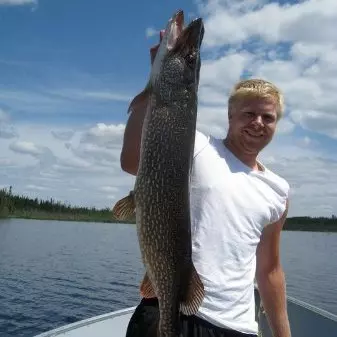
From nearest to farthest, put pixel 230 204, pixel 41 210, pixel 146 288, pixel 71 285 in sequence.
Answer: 1. pixel 146 288
2. pixel 230 204
3. pixel 71 285
4. pixel 41 210

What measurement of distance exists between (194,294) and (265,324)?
180 inches

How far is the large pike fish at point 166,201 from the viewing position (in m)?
2.73

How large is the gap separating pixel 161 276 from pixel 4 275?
2275 cm

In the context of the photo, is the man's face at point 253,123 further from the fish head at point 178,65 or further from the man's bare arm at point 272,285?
the man's bare arm at point 272,285

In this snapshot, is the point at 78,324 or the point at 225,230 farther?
the point at 78,324

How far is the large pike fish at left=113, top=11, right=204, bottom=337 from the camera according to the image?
2729mm

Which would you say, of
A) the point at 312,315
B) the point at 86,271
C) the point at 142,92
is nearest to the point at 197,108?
the point at 142,92

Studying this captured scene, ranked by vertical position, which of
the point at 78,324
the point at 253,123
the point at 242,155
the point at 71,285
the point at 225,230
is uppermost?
the point at 253,123

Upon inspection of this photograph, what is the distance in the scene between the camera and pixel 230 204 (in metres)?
3.08

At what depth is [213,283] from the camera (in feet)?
9.75

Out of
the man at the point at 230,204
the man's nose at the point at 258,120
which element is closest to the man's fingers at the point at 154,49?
the man at the point at 230,204

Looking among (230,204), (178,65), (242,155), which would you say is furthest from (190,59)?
(230,204)

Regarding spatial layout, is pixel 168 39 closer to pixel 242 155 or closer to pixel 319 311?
pixel 242 155

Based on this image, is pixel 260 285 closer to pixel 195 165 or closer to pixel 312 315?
pixel 195 165
